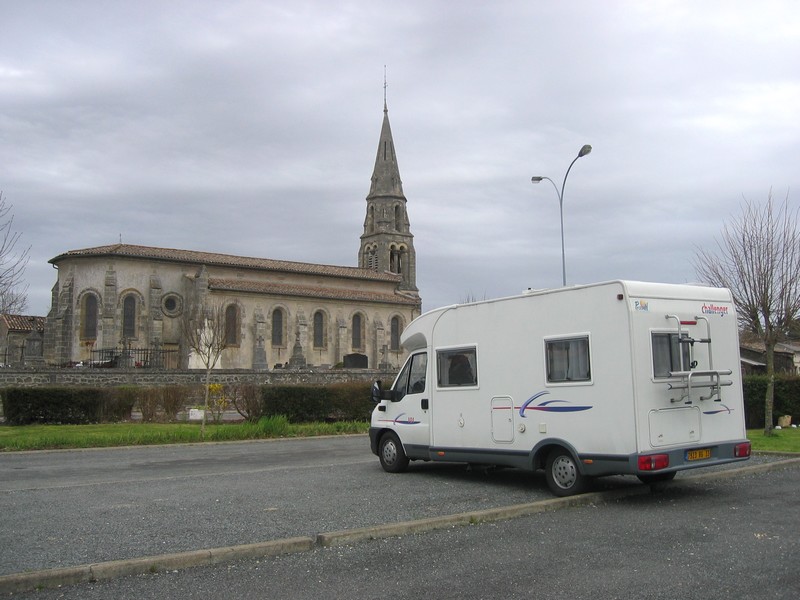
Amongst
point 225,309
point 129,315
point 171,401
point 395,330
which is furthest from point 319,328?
point 171,401

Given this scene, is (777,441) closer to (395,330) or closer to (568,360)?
(568,360)

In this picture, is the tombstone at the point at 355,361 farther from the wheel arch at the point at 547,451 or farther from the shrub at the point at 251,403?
the wheel arch at the point at 547,451

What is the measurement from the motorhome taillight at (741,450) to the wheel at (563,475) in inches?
86.3

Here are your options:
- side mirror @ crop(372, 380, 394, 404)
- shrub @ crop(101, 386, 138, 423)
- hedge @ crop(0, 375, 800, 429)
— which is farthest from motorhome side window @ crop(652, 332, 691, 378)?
shrub @ crop(101, 386, 138, 423)

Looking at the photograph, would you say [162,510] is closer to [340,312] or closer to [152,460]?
[152,460]

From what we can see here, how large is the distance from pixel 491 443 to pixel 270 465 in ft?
16.7

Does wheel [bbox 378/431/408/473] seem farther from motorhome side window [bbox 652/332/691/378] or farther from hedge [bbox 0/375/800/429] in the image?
hedge [bbox 0/375/800/429]

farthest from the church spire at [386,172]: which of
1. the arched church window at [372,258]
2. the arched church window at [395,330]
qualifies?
the arched church window at [395,330]

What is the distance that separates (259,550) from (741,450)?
22.8 ft

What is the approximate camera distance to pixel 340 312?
5928cm

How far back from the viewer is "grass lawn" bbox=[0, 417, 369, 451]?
1808cm

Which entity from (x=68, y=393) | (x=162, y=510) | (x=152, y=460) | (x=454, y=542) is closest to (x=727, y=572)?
(x=454, y=542)

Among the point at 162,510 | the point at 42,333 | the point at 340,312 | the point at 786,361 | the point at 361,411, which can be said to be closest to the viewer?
the point at 162,510

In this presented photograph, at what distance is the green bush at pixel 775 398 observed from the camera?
22250mm
